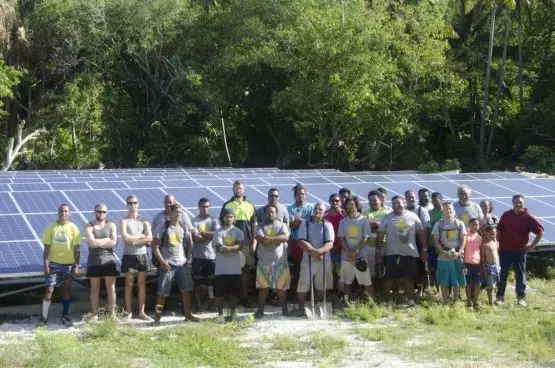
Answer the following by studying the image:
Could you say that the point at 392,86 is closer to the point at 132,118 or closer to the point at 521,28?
the point at 521,28

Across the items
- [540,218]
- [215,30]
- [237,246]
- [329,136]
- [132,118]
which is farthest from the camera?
[132,118]

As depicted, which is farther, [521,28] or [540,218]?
[521,28]

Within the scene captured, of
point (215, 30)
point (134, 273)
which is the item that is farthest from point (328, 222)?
point (215, 30)

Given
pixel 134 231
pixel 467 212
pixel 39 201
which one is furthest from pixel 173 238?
pixel 467 212

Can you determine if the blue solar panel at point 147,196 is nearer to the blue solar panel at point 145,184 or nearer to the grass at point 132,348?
the blue solar panel at point 145,184

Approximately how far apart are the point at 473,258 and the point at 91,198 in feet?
22.2

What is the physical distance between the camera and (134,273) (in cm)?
1004

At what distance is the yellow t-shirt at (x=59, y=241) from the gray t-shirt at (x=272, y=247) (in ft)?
8.57

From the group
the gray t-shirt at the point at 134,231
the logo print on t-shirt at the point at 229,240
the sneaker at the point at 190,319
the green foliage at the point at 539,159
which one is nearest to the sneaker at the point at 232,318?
the sneaker at the point at 190,319

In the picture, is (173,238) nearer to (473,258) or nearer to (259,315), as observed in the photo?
(259,315)

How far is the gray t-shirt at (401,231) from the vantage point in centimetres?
1073

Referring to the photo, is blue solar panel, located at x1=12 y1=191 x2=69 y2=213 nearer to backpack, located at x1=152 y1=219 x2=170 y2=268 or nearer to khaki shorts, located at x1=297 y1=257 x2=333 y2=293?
backpack, located at x1=152 y1=219 x2=170 y2=268

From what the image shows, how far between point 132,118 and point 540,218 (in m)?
26.4

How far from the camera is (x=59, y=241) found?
968 cm
